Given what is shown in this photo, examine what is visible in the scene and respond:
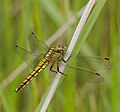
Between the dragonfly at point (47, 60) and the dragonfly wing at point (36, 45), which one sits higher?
the dragonfly wing at point (36, 45)

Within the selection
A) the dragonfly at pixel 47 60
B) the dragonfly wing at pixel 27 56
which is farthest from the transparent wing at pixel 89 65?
the dragonfly wing at pixel 27 56

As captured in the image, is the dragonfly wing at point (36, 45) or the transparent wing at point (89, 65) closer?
the transparent wing at point (89, 65)

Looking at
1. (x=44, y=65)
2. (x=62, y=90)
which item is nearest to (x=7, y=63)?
(x=62, y=90)

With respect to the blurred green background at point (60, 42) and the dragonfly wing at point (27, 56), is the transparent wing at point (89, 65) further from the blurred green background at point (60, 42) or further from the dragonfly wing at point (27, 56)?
the dragonfly wing at point (27, 56)

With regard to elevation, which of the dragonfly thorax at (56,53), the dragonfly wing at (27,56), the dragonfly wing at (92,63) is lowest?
the dragonfly wing at (27,56)

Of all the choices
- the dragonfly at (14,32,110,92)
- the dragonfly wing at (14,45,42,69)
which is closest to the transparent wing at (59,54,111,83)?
the dragonfly at (14,32,110,92)

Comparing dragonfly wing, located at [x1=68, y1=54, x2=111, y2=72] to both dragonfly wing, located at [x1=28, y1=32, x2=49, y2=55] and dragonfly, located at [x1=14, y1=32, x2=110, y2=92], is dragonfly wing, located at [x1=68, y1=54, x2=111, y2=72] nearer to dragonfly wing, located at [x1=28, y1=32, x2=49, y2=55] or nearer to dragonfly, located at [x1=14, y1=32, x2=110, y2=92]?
dragonfly, located at [x1=14, y1=32, x2=110, y2=92]
